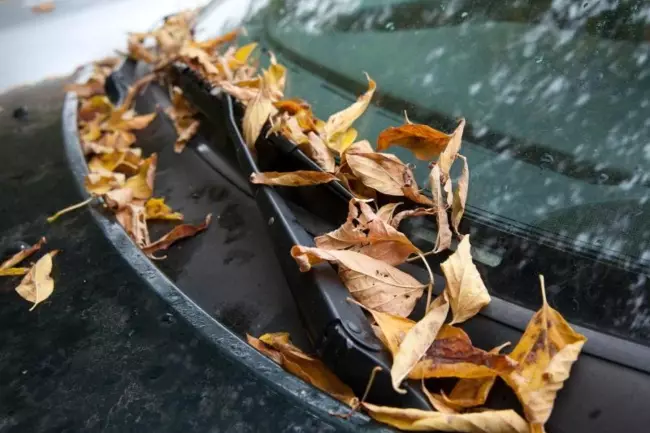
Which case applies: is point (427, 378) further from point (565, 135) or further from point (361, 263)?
point (565, 135)

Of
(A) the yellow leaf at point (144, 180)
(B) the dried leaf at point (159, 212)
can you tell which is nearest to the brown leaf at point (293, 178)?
(B) the dried leaf at point (159, 212)

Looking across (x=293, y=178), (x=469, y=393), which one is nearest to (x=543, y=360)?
(x=469, y=393)

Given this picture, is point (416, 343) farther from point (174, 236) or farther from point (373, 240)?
point (174, 236)

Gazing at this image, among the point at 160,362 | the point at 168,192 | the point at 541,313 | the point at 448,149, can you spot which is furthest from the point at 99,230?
the point at 541,313

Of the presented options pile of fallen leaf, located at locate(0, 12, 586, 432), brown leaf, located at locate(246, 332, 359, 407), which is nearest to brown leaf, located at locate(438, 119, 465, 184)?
pile of fallen leaf, located at locate(0, 12, 586, 432)

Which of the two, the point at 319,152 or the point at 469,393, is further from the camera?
the point at 319,152

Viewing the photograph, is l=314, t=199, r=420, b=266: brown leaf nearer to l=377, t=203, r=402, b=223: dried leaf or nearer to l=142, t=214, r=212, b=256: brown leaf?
l=377, t=203, r=402, b=223: dried leaf
